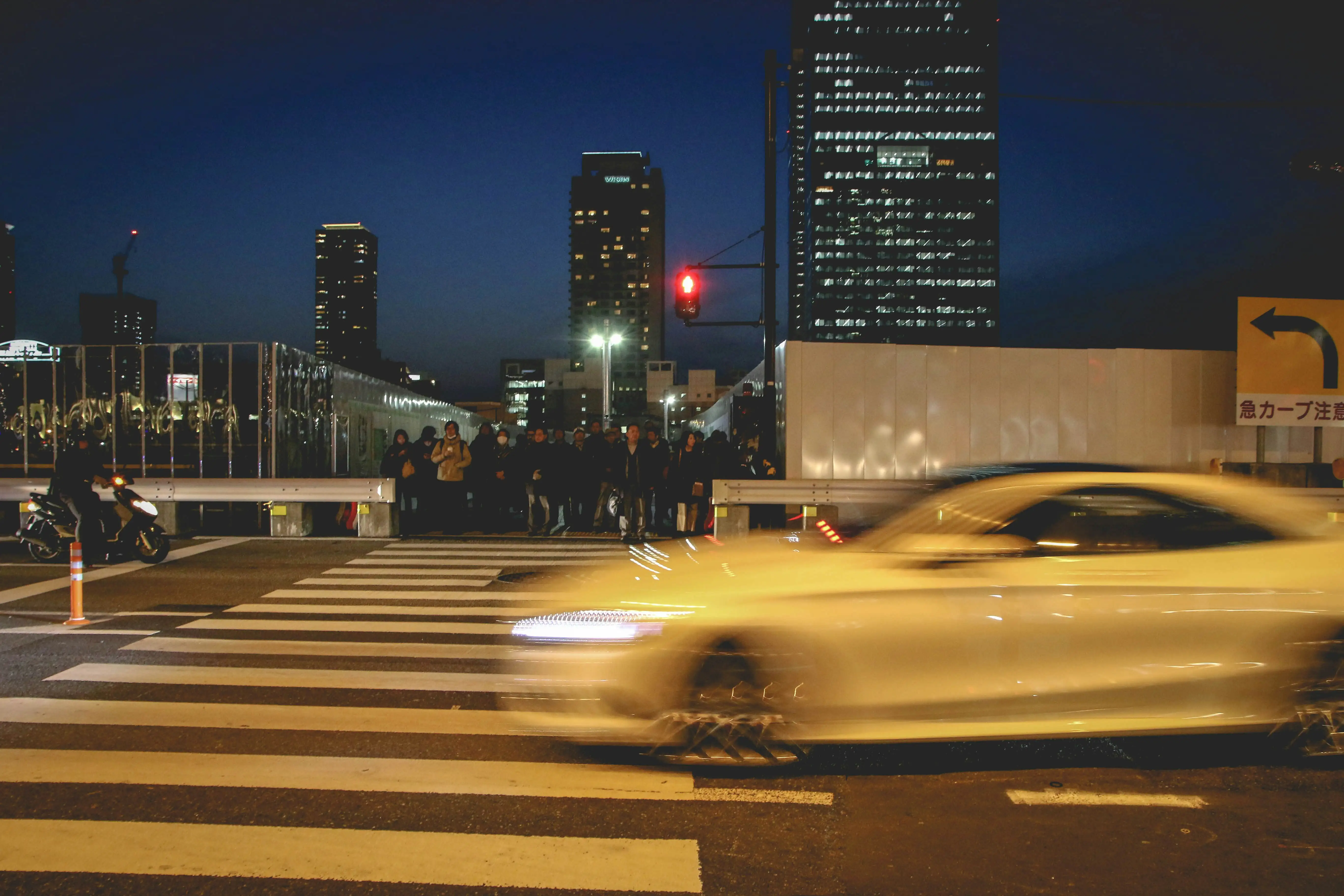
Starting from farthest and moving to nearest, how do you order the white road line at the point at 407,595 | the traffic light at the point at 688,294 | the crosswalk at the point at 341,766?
the traffic light at the point at 688,294, the white road line at the point at 407,595, the crosswalk at the point at 341,766

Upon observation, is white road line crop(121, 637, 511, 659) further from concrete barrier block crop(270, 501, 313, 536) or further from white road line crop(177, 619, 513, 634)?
concrete barrier block crop(270, 501, 313, 536)

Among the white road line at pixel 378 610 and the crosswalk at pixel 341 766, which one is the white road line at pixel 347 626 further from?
the white road line at pixel 378 610

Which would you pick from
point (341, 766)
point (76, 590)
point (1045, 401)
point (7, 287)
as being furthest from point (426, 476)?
point (7, 287)

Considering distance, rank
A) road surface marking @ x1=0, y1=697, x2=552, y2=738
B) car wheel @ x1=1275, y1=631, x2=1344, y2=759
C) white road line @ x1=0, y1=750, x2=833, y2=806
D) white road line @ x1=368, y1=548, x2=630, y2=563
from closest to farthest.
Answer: white road line @ x1=0, y1=750, x2=833, y2=806
car wheel @ x1=1275, y1=631, x2=1344, y2=759
road surface marking @ x1=0, y1=697, x2=552, y2=738
white road line @ x1=368, y1=548, x2=630, y2=563

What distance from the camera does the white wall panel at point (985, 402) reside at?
14523 millimetres

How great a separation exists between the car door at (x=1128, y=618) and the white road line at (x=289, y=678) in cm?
333

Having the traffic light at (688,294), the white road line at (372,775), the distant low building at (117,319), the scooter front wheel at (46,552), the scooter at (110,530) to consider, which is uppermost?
the distant low building at (117,319)

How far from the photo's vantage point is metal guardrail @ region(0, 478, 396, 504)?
1373cm

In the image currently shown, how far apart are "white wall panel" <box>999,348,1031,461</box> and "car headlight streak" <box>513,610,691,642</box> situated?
11679mm

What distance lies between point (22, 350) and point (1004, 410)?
3193cm

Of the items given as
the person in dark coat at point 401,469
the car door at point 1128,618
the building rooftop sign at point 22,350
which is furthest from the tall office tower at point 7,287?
the car door at point 1128,618

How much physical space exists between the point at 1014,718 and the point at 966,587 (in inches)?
28.8

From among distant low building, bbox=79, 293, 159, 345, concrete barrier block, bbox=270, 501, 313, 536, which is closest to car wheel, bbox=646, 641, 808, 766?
concrete barrier block, bbox=270, 501, 313, 536

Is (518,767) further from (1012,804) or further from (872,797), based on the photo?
(1012,804)
